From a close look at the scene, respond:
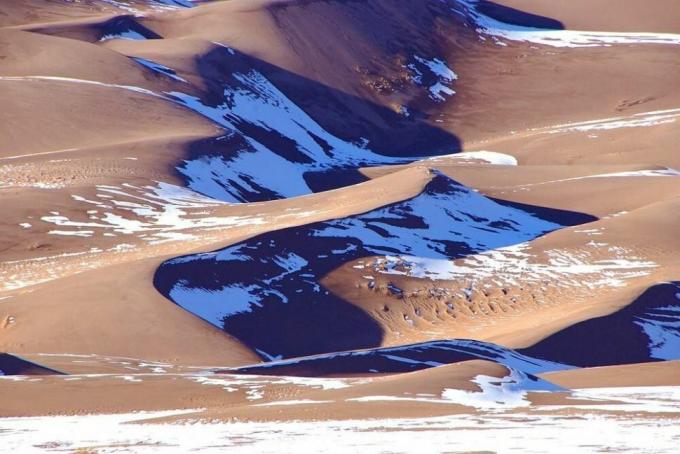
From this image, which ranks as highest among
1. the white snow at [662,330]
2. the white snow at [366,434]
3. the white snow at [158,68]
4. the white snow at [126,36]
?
the white snow at [366,434]

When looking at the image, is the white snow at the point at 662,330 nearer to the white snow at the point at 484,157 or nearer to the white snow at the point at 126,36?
the white snow at the point at 484,157

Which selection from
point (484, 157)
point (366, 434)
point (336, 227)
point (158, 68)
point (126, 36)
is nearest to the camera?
point (366, 434)

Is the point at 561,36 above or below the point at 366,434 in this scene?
below

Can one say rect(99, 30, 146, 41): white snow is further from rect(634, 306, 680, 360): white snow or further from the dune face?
rect(634, 306, 680, 360): white snow

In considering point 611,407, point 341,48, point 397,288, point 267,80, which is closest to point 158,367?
point 611,407

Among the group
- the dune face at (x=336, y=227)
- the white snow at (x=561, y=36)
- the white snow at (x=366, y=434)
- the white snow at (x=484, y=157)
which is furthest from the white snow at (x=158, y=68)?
the white snow at (x=366, y=434)

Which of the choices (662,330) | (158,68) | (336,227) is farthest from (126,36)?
(662,330)

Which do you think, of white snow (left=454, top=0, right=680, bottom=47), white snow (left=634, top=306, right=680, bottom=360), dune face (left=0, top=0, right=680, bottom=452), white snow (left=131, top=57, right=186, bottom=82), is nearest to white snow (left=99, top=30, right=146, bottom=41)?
dune face (left=0, top=0, right=680, bottom=452)

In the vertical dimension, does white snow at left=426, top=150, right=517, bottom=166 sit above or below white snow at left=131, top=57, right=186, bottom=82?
below

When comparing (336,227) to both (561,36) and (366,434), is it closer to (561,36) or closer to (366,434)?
(366,434)
